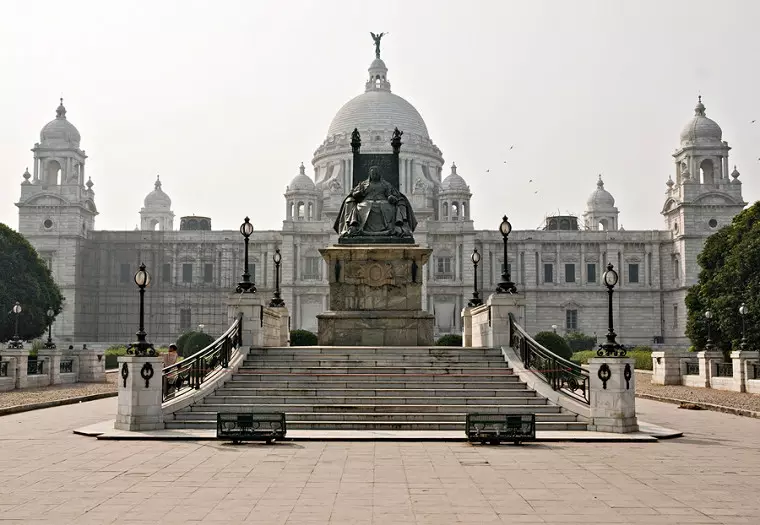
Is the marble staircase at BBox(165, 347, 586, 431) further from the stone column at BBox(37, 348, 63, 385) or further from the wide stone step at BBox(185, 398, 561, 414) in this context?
the stone column at BBox(37, 348, 63, 385)

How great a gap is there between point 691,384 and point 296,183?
2726 inches

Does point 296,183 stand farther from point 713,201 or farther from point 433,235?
point 713,201

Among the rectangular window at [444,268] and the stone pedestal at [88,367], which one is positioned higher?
the rectangular window at [444,268]

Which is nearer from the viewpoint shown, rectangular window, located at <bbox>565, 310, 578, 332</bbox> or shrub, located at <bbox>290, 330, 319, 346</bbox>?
shrub, located at <bbox>290, 330, 319, 346</bbox>

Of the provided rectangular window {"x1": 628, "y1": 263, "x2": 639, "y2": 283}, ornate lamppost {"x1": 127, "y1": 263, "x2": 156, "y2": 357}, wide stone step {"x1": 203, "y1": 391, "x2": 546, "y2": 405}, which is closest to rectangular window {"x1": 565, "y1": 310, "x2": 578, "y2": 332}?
rectangular window {"x1": 628, "y1": 263, "x2": 639, "y2": 283}

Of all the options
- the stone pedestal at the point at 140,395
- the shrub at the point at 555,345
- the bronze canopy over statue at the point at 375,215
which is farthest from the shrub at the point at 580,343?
the stone pedestal at the point at 140,395

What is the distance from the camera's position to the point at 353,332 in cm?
2692

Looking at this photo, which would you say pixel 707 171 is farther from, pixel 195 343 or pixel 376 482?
pixel 376 482

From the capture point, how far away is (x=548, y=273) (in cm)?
9694

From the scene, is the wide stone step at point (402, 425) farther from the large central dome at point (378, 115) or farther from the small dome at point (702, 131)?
the large central dome at point (378, 115)

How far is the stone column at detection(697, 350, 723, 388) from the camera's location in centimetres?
3569

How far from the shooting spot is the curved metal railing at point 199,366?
2020 centimetres

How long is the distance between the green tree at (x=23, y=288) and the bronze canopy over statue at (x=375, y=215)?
34.4 metres

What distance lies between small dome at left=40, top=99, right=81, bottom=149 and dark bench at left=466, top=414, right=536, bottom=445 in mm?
79765
